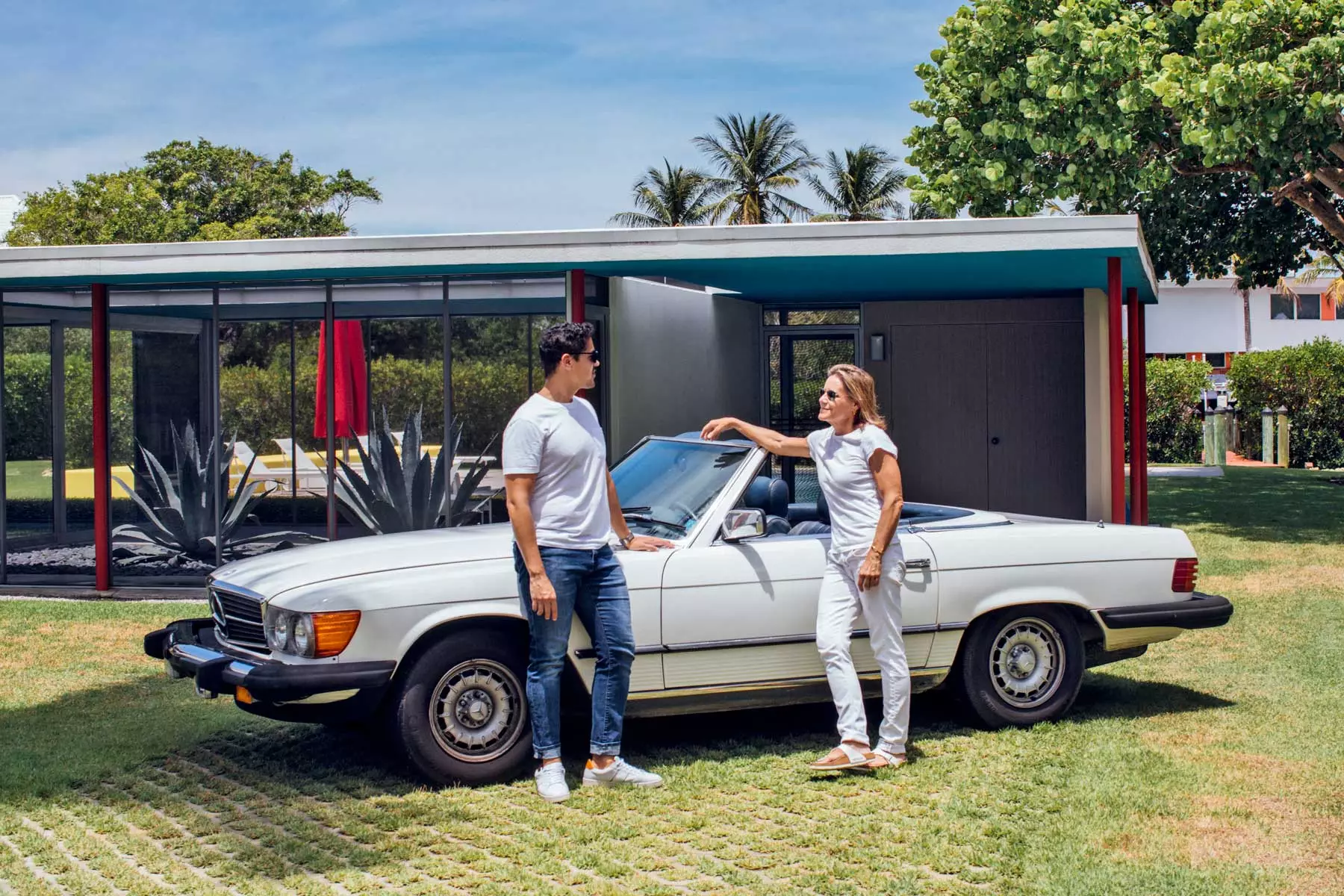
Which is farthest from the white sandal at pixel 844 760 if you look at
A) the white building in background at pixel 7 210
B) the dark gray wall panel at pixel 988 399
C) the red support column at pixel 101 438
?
the white building in background at pixel 7 210

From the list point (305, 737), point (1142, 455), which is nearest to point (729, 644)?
point (305, 737)

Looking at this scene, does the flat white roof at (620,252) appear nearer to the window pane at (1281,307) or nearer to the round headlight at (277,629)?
the round headlight at (277,629)

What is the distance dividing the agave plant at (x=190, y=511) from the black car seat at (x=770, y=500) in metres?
7.43

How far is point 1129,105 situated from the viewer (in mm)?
16328

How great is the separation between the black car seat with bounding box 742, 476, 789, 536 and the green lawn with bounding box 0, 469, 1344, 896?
1031mm

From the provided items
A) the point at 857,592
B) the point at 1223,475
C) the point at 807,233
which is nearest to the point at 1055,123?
the point at 807,233

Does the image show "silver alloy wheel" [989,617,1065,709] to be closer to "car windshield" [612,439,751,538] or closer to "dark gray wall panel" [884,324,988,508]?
"car windshield" [612,439,751,538]

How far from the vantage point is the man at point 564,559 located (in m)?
5.73

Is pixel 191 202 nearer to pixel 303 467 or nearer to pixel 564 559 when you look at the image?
pixel 303 467

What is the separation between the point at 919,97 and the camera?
1933 centimetres

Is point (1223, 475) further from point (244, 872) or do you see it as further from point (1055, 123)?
point (244, 872)

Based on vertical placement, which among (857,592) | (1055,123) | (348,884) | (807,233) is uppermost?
(1055,123)

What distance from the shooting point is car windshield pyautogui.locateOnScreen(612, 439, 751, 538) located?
6.55m

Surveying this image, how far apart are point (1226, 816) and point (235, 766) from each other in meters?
4.21
